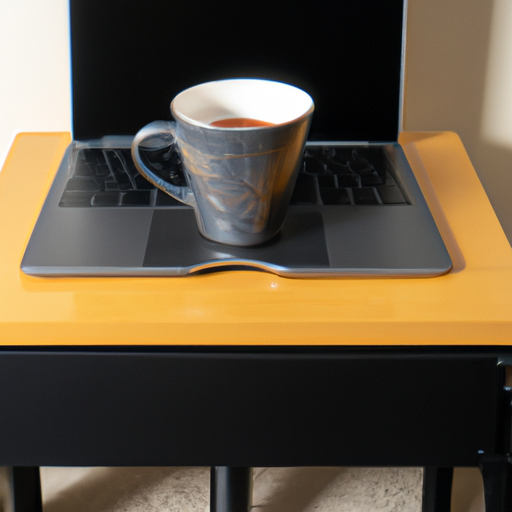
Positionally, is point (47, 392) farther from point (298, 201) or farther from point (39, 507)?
point (39, 507)

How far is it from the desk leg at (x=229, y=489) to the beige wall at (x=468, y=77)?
50 centimetres

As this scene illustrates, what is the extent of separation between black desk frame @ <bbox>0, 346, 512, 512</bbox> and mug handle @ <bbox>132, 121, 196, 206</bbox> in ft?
0.49

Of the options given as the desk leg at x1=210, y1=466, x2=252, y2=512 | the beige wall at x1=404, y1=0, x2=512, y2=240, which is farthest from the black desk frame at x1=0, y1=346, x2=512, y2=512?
the beige wall at x1=404, y1=0, x2=512, y2=240

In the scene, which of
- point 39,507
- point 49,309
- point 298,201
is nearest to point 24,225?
point 49,309

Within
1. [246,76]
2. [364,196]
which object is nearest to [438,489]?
[364,196]

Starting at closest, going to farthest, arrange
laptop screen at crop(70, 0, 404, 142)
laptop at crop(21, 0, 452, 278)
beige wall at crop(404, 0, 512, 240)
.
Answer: laptop at crop(21, 0, 452, 278)
laptop screen at crop(70, 0, 404, 142)
beige wall at crop(404, 0, 512, 240)

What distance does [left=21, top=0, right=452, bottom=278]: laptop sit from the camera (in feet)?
2.07

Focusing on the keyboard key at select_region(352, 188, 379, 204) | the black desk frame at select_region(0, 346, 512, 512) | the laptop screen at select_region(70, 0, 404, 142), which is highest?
the laptop screen at select_region(70, 0, 404, 142)

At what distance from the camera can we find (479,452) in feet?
1.82

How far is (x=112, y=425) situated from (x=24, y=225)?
21 centimetres

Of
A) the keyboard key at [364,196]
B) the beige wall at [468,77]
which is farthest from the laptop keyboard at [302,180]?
the beige wall at [468,77]

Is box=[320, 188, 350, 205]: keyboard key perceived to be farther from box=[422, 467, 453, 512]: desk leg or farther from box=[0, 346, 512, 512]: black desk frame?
box=[422, 467, 453, 512]: desk leg

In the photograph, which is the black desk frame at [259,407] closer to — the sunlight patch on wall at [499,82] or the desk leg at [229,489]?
the desk leg at [229,489]

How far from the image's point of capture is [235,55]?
0.76 meters
